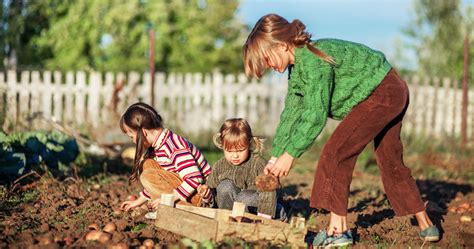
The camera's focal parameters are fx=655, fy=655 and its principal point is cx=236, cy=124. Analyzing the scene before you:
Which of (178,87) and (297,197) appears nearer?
(297,197)

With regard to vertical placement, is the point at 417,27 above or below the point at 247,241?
above

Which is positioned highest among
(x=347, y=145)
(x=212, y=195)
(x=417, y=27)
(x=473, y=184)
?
(x=417, y=27)

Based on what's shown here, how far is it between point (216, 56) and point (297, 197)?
15070 millimetres

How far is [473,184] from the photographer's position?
8.34 metres

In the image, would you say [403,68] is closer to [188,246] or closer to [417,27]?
[417,27]

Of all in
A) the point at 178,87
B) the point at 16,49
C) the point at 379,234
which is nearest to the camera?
the point at 379,234

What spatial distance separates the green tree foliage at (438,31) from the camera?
20.7 meters

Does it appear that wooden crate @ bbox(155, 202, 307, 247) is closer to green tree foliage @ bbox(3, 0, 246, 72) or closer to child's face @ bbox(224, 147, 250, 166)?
child's face @ bbox(224, 147, 250, 166)

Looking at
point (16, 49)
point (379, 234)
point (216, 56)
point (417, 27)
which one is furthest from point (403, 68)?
point (379, 234)

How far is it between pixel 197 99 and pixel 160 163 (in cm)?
917

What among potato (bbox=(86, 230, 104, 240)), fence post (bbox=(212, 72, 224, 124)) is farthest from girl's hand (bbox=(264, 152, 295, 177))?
fence post (bbox=(212, 72, 224, 124))

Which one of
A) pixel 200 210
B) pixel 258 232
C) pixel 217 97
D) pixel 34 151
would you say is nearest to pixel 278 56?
pixel 258 232

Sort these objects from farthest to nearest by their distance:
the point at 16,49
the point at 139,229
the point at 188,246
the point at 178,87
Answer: the point at 16,49 → the point at 178,87 → the point at 139,229 → the point at 188,246

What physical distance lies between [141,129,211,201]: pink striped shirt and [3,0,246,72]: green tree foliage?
13640 mm
